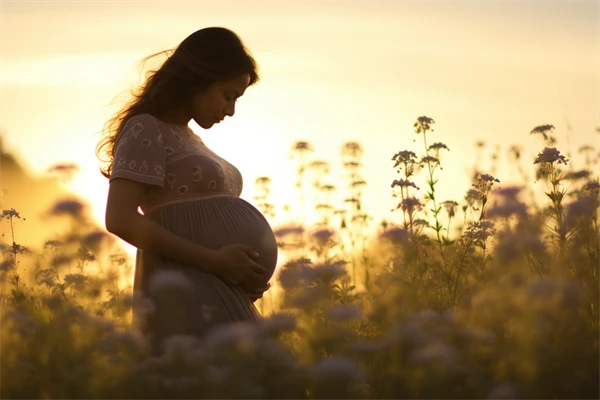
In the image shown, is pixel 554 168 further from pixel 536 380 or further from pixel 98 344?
pixel 98 344

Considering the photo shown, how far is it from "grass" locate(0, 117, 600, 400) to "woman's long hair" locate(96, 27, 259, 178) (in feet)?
2.85

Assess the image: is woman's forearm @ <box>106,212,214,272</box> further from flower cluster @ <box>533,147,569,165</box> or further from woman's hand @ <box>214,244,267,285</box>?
flower cluster @ <box>533,147,569,165</box>

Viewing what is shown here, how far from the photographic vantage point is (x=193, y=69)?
354cm

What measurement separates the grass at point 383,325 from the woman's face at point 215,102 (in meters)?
0.76

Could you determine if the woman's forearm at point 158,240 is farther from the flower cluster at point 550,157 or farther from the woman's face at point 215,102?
the flower cluster at point 550,157

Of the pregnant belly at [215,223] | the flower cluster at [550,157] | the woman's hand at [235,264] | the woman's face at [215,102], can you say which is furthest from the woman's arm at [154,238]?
the flower cluster at [550,157]

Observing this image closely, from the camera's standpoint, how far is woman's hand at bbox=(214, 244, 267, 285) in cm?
331

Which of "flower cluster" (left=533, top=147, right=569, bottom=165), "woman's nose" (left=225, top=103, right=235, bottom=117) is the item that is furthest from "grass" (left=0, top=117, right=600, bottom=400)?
"woman's nose" (left=225, top=103, right=235, bottom=117)

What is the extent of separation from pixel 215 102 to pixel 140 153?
417mm

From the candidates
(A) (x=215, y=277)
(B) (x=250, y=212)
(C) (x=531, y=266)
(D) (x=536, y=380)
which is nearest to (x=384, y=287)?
(C) (x=531, y=266)

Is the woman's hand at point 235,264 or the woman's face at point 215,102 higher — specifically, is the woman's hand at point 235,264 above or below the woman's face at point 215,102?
below

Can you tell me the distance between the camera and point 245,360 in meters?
2.31

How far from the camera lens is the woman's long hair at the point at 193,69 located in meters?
3.55

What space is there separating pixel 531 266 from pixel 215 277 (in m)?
2.13
